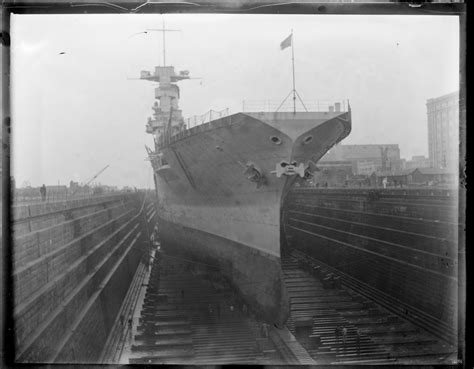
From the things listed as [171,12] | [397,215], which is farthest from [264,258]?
[171,12]

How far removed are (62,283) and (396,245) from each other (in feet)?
22.9

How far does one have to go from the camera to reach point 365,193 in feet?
33.6

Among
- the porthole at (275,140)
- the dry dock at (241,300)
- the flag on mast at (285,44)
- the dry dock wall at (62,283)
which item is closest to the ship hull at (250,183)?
the porthole at (275,140)

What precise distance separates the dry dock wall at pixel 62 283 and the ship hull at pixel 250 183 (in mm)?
2731

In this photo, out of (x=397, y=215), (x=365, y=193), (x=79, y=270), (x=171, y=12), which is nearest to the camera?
(x=171, y=12)

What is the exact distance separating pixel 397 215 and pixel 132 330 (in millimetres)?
6628

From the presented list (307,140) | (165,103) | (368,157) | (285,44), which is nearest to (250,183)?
(307,140)

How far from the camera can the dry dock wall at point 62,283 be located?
3.98m

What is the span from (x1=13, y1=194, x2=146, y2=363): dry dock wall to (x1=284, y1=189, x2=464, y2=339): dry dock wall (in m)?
5.20

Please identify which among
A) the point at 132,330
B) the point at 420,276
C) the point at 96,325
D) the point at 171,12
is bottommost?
the point at 132,330

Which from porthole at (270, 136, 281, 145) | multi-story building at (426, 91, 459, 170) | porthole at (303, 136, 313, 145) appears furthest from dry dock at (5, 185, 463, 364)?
porthole at (270, 136, 281, 145)

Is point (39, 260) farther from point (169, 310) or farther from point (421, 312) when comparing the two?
point (421, 312)

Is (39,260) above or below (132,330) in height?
above

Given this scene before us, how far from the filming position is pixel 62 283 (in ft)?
18.5
